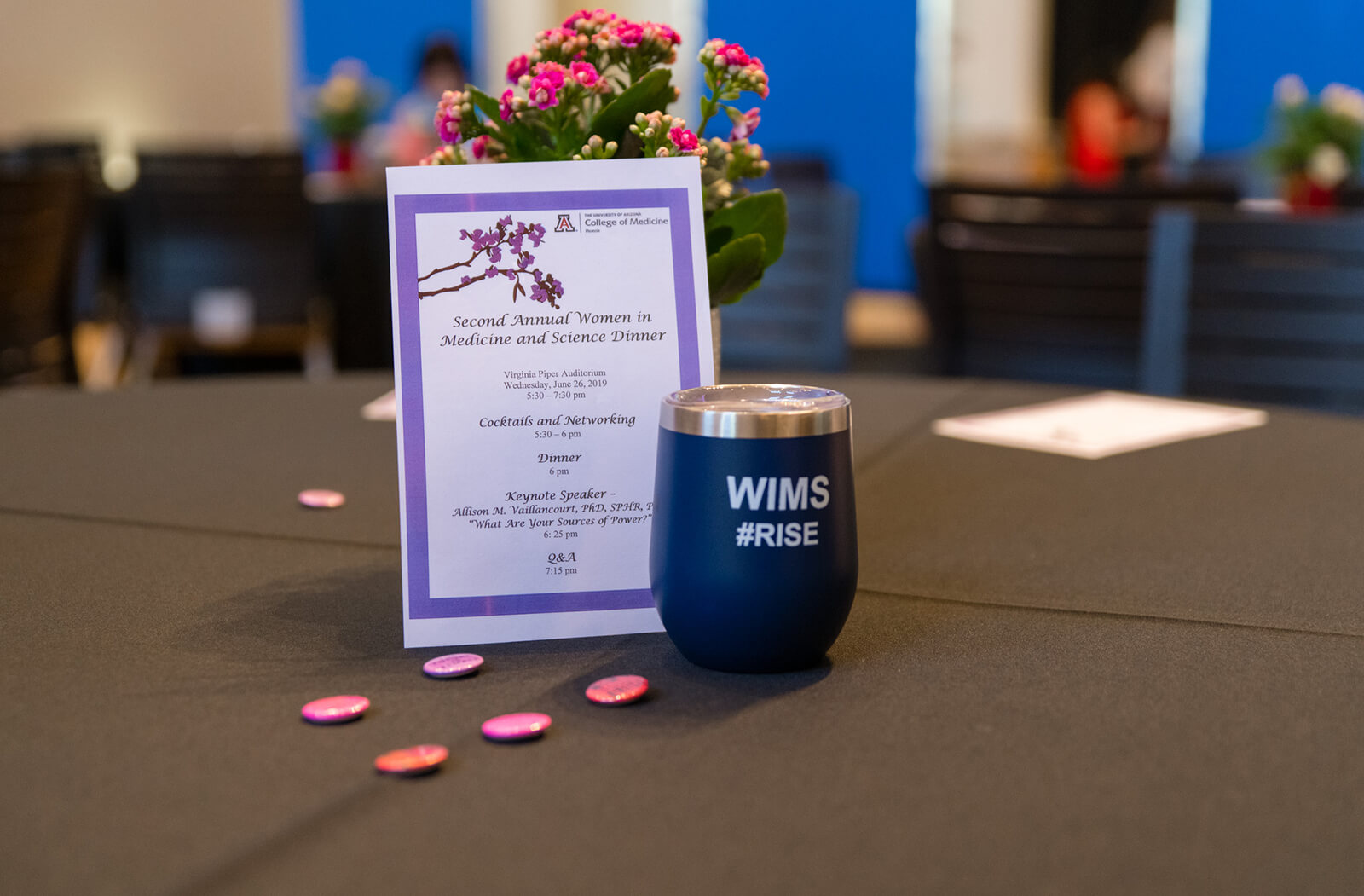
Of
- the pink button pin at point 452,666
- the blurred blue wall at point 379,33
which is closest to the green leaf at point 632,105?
the pink button pin at point 452,666

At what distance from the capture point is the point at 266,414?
1.26m

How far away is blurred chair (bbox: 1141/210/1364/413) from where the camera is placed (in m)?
1.63

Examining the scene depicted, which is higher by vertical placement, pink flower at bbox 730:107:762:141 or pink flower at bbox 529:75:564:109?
pink flower at bbox 529:75:564:109

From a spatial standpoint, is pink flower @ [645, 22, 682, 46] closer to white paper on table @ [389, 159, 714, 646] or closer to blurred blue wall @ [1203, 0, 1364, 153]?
white paper on table @ [389, 159, 714, 646]

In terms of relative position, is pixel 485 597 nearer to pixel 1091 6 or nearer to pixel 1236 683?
pixel 1236 683

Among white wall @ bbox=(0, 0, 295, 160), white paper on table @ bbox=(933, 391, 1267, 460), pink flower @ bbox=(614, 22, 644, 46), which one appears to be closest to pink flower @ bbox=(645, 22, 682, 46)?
pink flower @ bbox=(614, 22, 644, 46)

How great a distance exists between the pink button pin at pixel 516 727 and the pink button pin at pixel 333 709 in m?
0.06

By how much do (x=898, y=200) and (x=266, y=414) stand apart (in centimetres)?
731

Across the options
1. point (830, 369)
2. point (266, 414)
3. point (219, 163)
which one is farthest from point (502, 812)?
point (219, 163)

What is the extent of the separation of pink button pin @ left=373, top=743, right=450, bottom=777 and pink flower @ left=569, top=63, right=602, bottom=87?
352mm

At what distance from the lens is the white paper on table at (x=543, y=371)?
0.65m

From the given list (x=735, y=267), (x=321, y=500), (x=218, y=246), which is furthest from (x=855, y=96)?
(x=735, y=267)

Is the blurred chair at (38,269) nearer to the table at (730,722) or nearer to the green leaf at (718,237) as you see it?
the table at (730,722)

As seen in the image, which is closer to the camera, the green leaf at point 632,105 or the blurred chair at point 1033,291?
the green leaf at point 632,105
